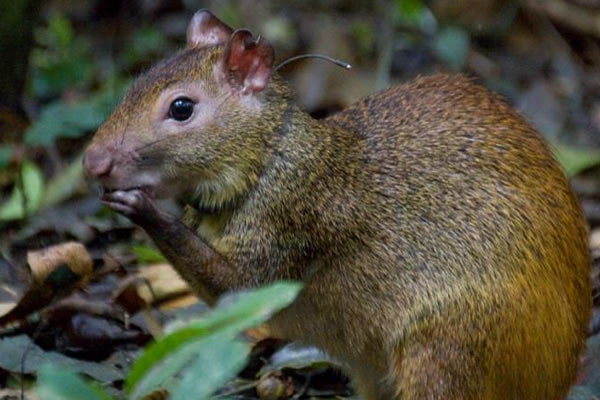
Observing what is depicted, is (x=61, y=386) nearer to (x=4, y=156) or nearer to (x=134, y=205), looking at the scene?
(x=134, y=205)

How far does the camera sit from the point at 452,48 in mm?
9781

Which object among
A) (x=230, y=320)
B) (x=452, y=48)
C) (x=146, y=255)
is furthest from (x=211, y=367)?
(x=452, y=48)

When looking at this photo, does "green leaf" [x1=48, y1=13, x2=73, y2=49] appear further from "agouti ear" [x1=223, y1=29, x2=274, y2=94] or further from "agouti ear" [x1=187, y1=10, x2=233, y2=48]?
"agouti ear" [x1=223, y1=29, x2=274, y2=94]

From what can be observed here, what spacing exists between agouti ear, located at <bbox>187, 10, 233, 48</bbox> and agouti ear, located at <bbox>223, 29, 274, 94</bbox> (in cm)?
31

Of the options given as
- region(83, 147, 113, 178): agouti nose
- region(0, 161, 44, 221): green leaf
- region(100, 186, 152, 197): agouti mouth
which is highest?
region(83, 147, 113, 178): agouti nose

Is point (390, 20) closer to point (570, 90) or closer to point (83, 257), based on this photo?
point (570, 90)

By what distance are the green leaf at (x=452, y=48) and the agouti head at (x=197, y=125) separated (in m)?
4.53

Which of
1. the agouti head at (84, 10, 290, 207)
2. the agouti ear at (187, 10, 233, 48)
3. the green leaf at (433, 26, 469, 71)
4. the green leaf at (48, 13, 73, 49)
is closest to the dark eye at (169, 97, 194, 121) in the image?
the agouti head at (84, 10, 290, 207)

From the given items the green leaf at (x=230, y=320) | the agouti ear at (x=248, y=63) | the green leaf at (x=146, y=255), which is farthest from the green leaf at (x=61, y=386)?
the green leaf at (x=146, y=255)

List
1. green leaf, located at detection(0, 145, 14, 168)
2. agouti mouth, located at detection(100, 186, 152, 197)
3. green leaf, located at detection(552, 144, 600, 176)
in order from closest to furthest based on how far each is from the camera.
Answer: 1. agouti mouth, located at detection(100, 186, 152, 197)
2. green leaf, located at detection(552, 144, 600, 176)
3. green leaf, located at detection(0, 145, 14, 168)

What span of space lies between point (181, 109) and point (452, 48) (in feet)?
16.4

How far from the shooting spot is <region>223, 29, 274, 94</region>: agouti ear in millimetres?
5230

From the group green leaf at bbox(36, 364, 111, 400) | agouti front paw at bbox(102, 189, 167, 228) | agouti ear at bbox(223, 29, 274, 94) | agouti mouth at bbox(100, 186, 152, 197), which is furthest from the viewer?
agouti ear at bbox(223, 29, 274, 94)

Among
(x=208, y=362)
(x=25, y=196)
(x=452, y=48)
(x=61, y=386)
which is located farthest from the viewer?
(x=452, y=48)
